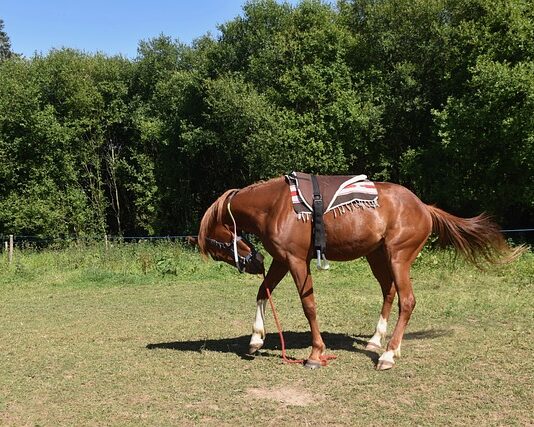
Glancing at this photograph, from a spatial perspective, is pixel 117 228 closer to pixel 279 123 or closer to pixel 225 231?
pixel 279 123

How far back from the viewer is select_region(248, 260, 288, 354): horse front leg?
5723 mm

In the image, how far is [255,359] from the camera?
560 centimetres

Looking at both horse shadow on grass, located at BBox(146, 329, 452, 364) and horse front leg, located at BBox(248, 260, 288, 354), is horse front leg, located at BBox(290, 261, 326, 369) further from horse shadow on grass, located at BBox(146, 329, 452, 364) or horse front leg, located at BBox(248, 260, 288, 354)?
horse shadow on grass, located at BBox(146, 329, 452, 364)

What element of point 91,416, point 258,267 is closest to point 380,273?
point 258,267

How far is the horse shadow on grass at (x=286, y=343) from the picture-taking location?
597 cm

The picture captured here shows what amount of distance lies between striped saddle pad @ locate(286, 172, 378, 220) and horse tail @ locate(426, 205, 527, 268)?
0.95 m

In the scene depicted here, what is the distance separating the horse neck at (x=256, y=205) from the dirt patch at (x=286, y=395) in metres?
1.73

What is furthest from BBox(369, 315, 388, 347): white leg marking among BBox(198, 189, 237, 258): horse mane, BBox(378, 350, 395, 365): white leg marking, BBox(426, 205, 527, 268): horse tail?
BBox(198, 189, 237, 258): horse mane

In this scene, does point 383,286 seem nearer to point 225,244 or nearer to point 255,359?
point 255,359

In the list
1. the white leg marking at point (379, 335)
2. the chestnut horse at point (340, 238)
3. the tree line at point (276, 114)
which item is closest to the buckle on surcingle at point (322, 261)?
the chestnut horse at point (340, 238)

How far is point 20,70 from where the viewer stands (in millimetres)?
22172

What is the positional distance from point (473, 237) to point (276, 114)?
13429 millimetres

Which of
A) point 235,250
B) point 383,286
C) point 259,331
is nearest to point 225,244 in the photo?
point 235,250

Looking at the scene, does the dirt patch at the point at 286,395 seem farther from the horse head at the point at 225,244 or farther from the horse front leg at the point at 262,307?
the horse head at the point at 225,244
